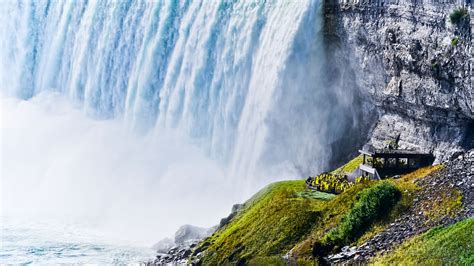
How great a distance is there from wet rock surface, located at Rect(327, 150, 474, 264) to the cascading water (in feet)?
47.7

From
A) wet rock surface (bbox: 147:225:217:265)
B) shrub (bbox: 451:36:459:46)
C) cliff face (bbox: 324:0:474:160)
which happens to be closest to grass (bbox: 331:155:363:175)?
cliff face (bbox: 324:0:474:160)

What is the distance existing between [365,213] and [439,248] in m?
5.49

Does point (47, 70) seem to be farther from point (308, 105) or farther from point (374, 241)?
point (374, 241)

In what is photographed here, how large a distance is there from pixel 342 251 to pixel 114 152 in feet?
99.4

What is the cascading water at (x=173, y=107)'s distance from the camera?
184 ft

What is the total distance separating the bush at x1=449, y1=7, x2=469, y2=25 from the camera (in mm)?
43656

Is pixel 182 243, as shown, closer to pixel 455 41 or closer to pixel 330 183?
pixel 330 183

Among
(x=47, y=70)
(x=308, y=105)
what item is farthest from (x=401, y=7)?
(x=47, y=70)

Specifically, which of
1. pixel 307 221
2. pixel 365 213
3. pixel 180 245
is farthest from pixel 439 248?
pixel 180 245

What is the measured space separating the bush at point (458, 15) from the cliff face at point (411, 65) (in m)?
0.13

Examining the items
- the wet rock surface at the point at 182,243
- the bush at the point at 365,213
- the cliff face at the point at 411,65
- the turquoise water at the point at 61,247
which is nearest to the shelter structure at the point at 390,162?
the cliff face at the point at 411,65

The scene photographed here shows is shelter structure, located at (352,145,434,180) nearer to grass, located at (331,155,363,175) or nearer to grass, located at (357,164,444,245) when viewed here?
grass, located at (357,164,444,245)

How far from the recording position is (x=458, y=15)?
43.9m

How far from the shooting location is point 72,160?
2689 inches
